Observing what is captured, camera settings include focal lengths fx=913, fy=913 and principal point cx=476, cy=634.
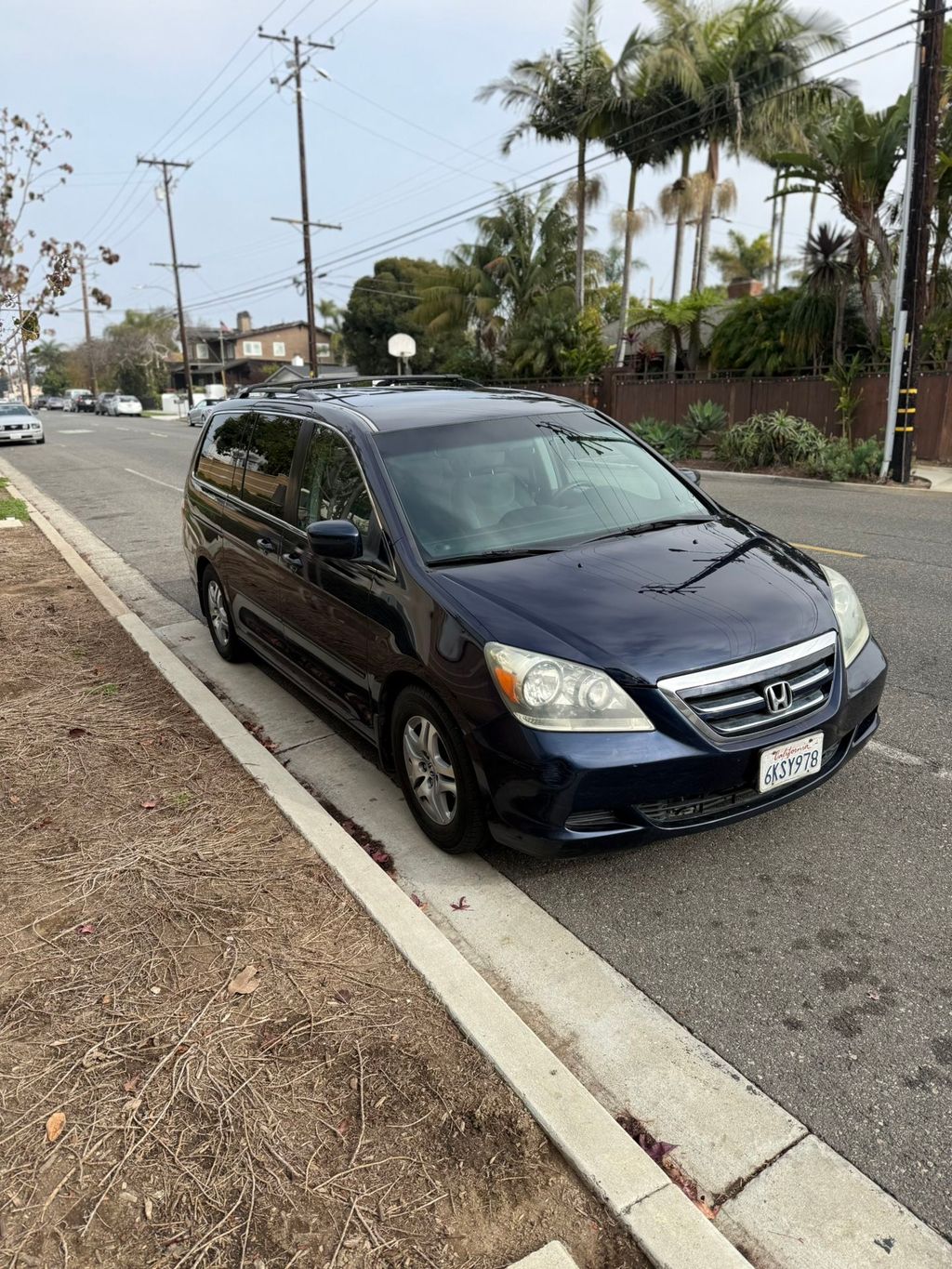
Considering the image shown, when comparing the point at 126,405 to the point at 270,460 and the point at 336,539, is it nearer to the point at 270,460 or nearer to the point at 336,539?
the point at 270,460

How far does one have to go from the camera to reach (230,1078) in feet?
7.95

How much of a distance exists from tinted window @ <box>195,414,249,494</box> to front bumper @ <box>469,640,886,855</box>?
3128 mm

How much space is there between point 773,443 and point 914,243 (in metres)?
3.90

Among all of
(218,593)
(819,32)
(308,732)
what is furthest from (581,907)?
(819,32)

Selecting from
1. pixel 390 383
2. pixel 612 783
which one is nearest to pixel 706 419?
pixel 390 383

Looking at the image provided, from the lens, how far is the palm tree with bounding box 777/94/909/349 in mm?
16453

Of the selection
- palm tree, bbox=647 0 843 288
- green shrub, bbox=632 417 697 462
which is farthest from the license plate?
palm tree, bbox=647 0 843 288

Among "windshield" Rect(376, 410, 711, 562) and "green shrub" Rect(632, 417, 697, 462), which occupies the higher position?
"windshield" Rect(376, 410, 711, 562)

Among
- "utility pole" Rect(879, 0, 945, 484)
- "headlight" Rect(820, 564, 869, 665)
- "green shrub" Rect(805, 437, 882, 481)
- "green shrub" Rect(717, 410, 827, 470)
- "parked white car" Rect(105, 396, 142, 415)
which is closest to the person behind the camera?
"headlight" Rect(820, 564, 869, 665)

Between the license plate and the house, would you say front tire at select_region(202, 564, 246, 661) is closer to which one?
the license plate

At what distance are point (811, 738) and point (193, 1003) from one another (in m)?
2.19

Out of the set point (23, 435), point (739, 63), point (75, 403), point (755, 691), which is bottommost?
point (23, 435)

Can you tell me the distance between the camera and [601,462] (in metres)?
4.50

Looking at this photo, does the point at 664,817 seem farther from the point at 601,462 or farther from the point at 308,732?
the point at 308,732
